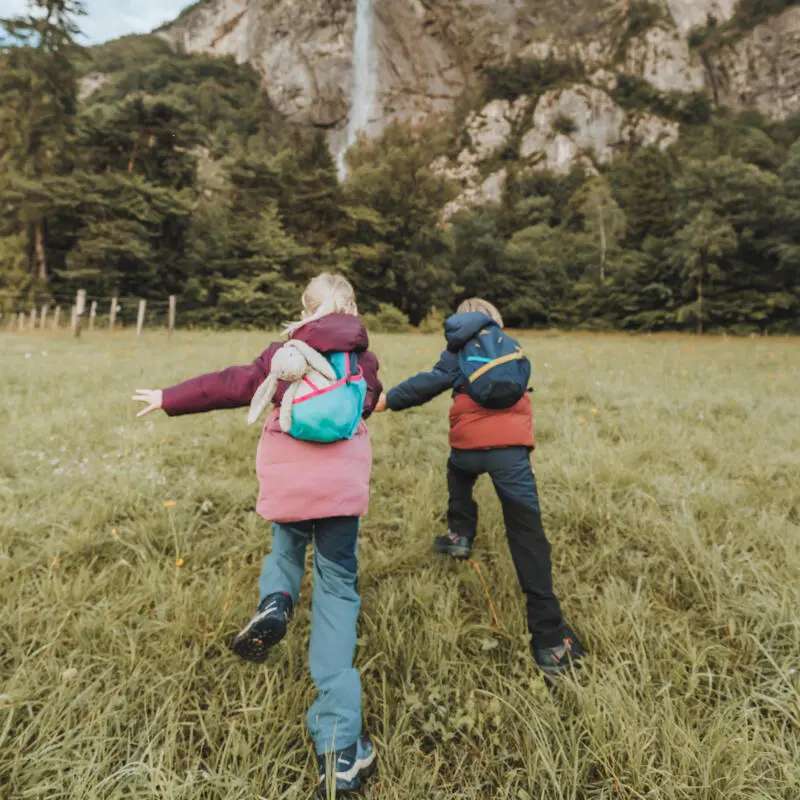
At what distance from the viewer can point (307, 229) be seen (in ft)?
86.3

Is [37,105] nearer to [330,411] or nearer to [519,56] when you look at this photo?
[330,411]

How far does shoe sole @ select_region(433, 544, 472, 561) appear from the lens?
2.35m

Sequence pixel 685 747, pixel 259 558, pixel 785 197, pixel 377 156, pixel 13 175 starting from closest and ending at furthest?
pixel 685 747 → pixel 259 558 → pixel 13 175 → pixel 785 197 → pixel 377 156

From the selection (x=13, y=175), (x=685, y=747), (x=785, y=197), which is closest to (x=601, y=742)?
(x=685, y=747)

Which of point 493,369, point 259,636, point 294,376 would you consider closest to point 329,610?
point 259,636

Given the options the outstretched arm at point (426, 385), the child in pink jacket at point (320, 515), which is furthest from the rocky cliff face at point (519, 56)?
the child in pink jacket at point (320, 515)

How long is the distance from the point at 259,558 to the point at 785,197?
29713 mm

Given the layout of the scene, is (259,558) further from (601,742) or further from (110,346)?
(110,346)

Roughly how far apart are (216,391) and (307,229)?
27063 mm

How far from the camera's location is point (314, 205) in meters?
26.1

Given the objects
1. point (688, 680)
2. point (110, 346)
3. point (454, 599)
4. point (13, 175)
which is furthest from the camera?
point (13, 175)

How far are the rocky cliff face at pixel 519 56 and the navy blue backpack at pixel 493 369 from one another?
65697mm

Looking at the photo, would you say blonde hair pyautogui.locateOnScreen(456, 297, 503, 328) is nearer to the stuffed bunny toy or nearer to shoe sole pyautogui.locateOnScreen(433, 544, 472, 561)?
the stuffed bunny toy

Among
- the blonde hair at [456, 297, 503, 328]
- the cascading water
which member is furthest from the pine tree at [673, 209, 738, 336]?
the cascading water
